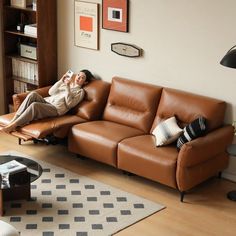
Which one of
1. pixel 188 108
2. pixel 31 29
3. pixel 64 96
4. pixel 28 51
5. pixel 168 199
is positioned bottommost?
pixel 168 199

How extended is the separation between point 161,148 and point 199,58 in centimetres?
99

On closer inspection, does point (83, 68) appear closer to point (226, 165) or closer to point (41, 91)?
point (41, 91)

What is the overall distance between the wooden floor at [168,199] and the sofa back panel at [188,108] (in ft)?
1.97

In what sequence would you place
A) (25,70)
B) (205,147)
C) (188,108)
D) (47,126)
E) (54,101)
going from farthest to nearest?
(25,70) → (54,101) → (47,126) → (188,108) → (205,147)

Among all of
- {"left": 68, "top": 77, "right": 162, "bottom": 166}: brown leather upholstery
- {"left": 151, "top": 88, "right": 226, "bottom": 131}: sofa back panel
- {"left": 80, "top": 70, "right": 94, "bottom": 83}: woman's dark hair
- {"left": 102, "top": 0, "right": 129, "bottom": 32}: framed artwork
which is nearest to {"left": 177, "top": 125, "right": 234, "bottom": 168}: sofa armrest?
{"left": 151, "top": 88, "right": 226, "bottom": 131}: sofa back panel

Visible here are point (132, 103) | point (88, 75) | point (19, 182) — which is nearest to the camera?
point (19, 182)

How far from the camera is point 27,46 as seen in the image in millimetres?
6504

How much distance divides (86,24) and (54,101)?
99 cm

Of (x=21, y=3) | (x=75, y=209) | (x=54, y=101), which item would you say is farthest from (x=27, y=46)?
(x=75, y=209)

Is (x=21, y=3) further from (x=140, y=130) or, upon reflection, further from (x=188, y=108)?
(x=188, y=108)

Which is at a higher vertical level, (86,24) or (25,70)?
(86,24)

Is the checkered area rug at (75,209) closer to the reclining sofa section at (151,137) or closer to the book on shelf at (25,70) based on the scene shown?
the reclining sofa section at (151,137)

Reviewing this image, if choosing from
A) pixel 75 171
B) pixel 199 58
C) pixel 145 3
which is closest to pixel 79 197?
pixel 75 171

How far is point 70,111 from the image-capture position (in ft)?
19.3
